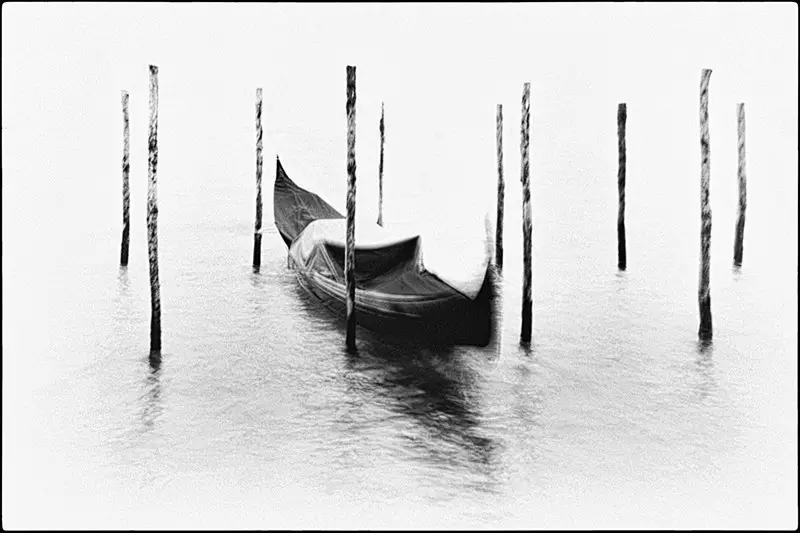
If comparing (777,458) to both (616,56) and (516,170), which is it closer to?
(516,170)

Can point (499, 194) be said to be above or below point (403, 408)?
above

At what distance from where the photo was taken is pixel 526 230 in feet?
34.8

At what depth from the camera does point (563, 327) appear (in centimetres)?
1105

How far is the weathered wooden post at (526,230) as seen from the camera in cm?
1032

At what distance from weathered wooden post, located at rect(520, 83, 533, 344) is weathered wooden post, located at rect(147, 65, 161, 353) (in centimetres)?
376

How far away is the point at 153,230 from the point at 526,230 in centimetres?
398

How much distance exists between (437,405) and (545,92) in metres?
32.9

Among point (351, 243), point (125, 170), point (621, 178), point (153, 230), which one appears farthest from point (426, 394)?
point (125, 170)

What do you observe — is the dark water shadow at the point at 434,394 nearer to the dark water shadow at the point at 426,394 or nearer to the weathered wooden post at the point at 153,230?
the dark water shadow at the point at 426,394

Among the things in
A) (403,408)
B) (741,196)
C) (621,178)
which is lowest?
(403,408)

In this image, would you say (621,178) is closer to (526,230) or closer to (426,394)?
(526,230)

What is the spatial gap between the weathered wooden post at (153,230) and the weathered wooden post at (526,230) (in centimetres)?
376

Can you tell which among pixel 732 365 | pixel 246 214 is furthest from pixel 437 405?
pixel 246 214

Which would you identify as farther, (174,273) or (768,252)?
(768,252)
